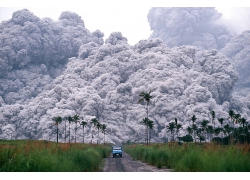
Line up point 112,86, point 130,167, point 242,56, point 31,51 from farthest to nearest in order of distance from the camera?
point 242,56 < point 31,51 < point 112,86 < point 130,167

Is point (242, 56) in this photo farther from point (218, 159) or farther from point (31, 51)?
point (218, 159)

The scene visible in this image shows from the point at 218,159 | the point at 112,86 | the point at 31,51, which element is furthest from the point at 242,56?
the point at 218,159

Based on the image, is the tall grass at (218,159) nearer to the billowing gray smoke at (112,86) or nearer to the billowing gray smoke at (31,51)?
the billowing gray smoke at (112,86)

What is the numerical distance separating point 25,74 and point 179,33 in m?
97.3

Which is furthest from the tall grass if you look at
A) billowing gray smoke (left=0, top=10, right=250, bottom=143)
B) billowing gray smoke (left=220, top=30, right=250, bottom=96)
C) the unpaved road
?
billowing gray smoke (left=220, top=30, right=250, bottom=96)

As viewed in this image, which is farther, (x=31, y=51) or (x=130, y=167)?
(x=31, y=51)

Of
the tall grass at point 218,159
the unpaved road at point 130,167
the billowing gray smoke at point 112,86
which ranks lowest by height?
the unpaved road at point 130,167

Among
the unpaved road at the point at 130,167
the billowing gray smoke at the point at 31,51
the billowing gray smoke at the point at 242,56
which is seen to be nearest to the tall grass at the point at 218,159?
the unpaved road at the point at 130,167

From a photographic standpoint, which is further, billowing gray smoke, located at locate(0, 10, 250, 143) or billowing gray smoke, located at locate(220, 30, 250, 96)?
billowing gray smoke, located at locate(220, 30, 250, 96)

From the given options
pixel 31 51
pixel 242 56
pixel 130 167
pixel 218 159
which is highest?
pixel 31 51

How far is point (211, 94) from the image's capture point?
108m

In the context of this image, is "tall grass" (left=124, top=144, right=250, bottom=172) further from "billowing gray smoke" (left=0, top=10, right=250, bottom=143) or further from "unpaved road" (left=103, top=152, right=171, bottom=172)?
"billowing gray smoke" (left=0, top=10, right=250, bottom=143)

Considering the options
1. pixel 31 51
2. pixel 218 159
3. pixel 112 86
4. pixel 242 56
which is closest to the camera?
pixel 218 159

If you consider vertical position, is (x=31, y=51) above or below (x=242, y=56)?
above
